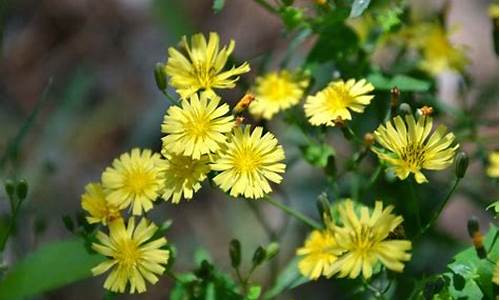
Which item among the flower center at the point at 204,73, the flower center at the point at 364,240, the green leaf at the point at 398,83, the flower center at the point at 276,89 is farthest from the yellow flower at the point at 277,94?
the flower center at the point at 364,240

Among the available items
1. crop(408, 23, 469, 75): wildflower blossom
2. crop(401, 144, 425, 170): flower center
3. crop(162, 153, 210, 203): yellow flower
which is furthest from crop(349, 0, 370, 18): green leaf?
crop(408, 23, 469, 75): wildflower blossom

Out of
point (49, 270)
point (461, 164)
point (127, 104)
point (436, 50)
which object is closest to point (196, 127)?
point (461, 164)

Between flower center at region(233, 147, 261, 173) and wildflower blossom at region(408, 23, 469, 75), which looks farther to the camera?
wildflower blossom at region(408, 23, 469, 75)

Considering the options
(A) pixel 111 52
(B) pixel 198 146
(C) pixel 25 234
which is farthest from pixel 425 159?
(A) pixel 111 52

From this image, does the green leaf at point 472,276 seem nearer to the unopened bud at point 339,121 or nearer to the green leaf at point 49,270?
the unopened bud at point 339,121

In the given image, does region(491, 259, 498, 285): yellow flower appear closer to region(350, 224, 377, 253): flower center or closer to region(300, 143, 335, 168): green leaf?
region(350, 224, 377, 253): flower center

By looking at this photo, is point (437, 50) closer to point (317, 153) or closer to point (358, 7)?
point (317, 153)

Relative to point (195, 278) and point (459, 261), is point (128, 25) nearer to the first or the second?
point (195, 278)
